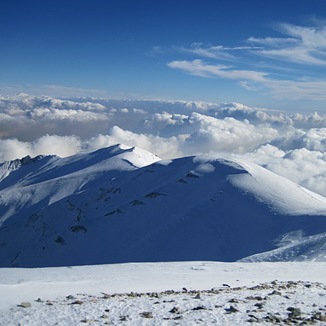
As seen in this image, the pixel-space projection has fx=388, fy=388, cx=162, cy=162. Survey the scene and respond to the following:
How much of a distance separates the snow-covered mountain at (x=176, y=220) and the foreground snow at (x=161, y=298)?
20.9 meters

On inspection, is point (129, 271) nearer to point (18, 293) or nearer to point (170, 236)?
point (18, 293)

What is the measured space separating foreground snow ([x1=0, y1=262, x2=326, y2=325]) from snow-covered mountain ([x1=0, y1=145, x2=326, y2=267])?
825 inches

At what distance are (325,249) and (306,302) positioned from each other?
99.2ft

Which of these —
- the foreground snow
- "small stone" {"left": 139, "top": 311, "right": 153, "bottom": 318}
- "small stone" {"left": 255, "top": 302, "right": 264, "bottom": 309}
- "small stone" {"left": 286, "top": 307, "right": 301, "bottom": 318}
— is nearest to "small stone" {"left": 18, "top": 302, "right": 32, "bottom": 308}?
the foreground snow

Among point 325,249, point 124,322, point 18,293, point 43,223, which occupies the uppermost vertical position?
point 124,322

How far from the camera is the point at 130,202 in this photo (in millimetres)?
117562

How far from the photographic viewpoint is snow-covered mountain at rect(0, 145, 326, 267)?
7262 centimetres

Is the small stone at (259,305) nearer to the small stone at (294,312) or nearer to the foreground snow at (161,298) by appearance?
the foreground snow at (161,298)

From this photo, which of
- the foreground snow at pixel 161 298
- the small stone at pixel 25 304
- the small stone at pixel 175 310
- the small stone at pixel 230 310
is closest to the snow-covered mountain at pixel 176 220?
the foreground snow at pixel 161 298

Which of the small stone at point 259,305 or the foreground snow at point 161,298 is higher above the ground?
the small stone at point 259,305

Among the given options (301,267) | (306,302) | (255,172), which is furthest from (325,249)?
(255,172)

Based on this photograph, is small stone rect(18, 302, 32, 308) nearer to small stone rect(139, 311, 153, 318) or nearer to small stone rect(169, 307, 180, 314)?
small stone rect(139, 311, 153, 318)

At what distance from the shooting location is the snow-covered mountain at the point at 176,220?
2859 inches

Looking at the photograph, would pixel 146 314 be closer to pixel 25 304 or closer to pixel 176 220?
pixel 25 304
